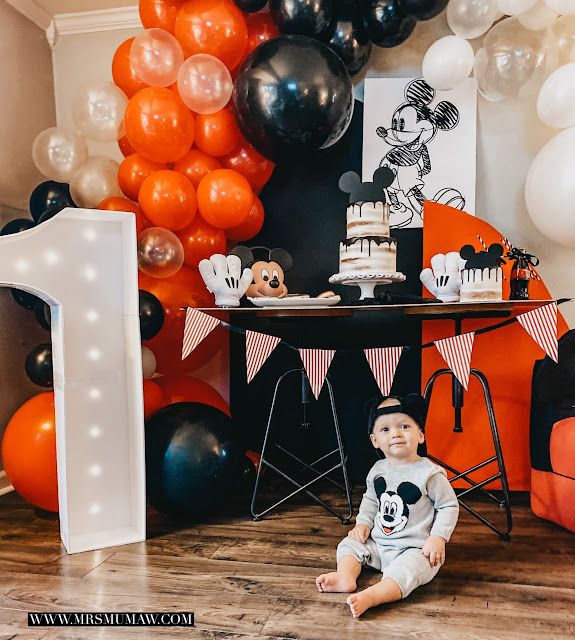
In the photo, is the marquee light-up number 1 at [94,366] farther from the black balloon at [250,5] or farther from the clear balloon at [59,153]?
the black balloon at [250,5]

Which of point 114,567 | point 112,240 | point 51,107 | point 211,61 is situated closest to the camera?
point 114,567

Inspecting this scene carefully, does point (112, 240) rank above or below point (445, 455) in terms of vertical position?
above

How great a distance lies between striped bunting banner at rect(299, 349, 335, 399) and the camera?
2.01 metres

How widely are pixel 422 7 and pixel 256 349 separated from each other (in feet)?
5.06

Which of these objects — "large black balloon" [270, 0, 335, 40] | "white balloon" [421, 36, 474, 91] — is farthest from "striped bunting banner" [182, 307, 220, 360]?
"white balloon" [421, 36, 474, 91]

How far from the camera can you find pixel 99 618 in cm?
147

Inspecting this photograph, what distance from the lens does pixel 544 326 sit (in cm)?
183

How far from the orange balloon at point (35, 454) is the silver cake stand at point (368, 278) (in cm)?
127

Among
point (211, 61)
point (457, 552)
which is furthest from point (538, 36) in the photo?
point (457, 552)

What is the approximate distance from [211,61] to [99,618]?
6.55 ft

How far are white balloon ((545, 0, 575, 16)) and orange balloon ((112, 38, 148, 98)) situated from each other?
1666 millimetres

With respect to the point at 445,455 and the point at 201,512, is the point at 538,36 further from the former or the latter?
the point at 201,512

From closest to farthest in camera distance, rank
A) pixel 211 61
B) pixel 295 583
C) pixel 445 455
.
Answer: pixel 295 583
pixel 211 61
pixel 445 455

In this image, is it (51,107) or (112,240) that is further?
(51,107)
